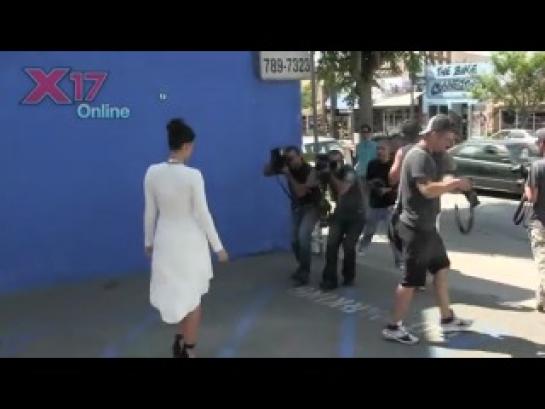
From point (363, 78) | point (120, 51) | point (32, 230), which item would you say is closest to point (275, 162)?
point (120, 51)

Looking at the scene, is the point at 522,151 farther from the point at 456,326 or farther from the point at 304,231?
the point at 456,326

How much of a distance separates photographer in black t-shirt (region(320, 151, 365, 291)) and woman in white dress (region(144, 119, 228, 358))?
8.68ft

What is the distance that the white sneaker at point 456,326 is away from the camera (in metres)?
5.59

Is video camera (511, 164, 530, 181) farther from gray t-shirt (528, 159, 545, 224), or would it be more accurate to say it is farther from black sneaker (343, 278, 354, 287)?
gray t-shirt (528, 159, 545, 224)

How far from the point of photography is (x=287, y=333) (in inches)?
225

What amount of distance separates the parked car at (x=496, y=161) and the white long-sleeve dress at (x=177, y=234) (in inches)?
441

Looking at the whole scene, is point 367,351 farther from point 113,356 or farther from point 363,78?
point 363,78

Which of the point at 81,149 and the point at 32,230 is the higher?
the point at 81,149

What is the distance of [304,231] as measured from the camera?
7219 mm

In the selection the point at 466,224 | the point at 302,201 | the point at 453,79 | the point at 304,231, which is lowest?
the point at 466,224

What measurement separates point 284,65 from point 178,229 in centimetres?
428

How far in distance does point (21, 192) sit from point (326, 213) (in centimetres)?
324

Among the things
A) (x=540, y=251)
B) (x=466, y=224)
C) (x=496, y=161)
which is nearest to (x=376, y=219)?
(x=540, y=251)

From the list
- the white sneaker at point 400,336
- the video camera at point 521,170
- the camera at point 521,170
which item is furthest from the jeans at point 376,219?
the video camera at point 521,170
